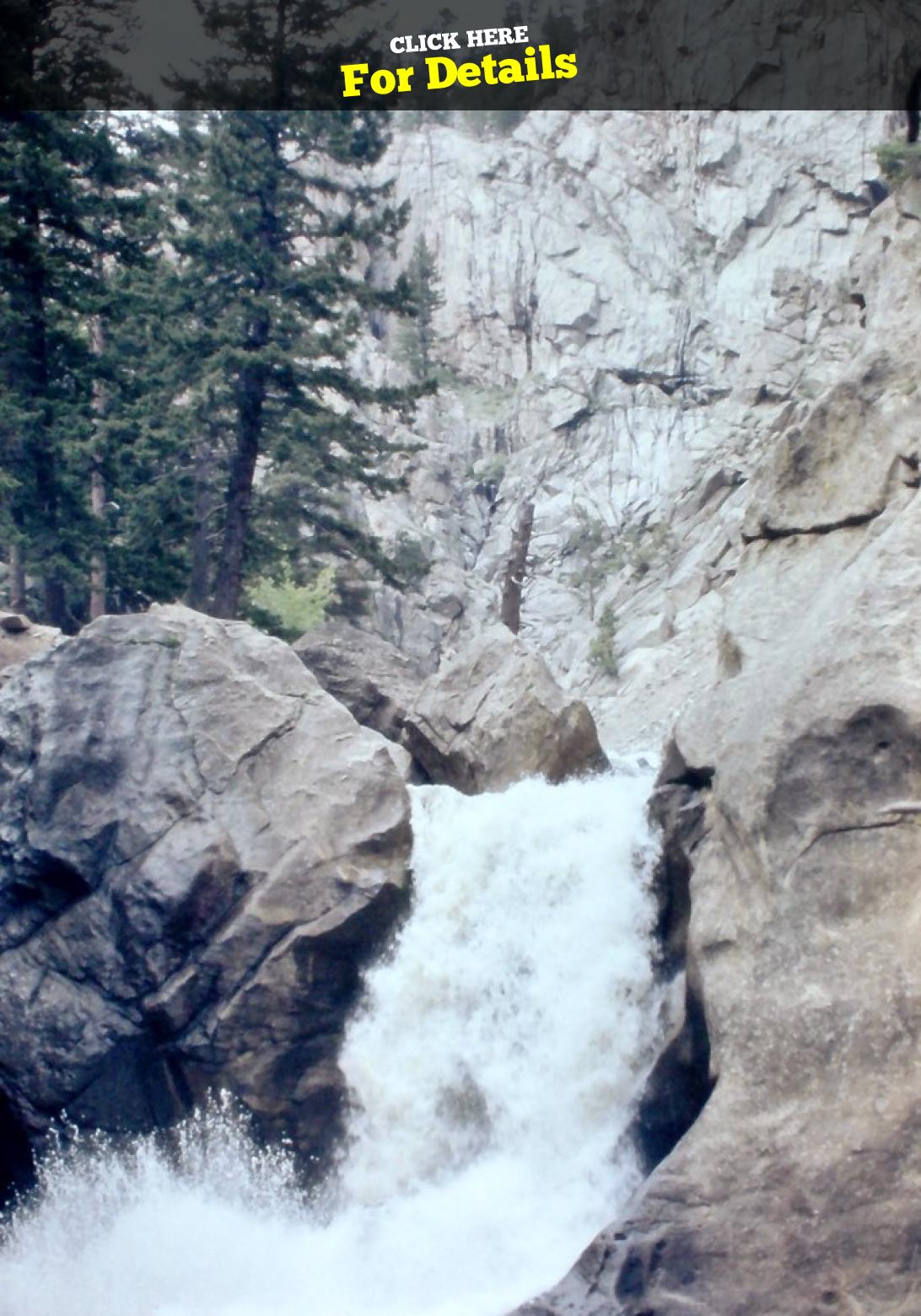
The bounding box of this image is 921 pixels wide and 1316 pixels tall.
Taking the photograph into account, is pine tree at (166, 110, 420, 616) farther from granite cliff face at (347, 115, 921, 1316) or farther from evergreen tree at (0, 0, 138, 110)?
granite cliff face at (347, 115, 921, 1316)

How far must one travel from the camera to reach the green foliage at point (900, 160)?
21.9 meters

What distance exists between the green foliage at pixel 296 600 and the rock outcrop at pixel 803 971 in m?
16.4

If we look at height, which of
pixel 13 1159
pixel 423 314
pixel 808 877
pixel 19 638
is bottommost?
pixel 13 1159

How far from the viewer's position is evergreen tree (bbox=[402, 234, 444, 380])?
77.1 m

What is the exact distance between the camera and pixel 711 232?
82.4 m

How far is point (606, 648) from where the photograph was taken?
44969 mm

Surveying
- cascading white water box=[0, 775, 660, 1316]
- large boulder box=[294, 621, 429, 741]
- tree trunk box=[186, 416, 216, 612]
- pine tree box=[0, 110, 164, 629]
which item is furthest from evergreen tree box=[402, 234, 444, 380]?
cascading white water box=[0, 775, 660, 1316]

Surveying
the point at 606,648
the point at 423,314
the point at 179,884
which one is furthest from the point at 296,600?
the point at 423,314

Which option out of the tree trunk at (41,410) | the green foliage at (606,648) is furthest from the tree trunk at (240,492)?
the green foliage at (606,648)

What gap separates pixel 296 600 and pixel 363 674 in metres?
9.99

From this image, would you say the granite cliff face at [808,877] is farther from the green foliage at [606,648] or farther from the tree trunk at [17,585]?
the tree trunk at [17,585]

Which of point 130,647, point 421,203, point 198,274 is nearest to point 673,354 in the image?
point 421,203

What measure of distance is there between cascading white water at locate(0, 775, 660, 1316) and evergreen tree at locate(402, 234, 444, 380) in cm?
6445

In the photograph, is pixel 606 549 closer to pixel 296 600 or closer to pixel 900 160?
pixel 296 600
